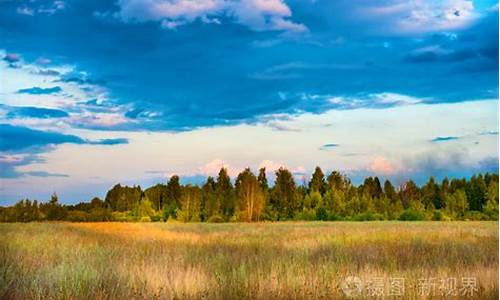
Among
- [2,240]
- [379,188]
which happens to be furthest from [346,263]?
[379,188]

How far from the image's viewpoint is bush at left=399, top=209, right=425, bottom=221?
53.4m

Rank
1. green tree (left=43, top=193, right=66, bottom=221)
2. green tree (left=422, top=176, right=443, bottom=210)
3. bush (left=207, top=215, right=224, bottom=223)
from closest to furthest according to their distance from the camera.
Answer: green tree (left=43, top=193, right=66, bottom=221)
bush (left=207, top=215, right=224, bottom=223)
green tree (left=422, top=176, right=443, bottom=210)

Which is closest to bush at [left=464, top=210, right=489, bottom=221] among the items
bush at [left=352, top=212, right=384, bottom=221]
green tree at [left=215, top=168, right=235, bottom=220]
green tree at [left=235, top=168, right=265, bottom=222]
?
bush at [left=352, top=212, right=384, bottom=221]

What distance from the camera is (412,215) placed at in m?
53.8

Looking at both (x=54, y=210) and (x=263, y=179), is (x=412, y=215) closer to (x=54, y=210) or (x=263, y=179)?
(x=263, y=179)

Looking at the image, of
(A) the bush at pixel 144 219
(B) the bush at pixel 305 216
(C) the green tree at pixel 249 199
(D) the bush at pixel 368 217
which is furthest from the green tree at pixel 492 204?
(A) the bush at pixel 144 219

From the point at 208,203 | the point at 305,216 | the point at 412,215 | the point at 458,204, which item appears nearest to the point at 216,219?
the point at 208,203

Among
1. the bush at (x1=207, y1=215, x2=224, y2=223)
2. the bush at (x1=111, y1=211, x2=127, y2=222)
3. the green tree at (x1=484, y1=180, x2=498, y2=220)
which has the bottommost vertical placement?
the bush at (x1=207, y1=215, x2=224, y2=223)

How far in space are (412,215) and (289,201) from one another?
1331 cm

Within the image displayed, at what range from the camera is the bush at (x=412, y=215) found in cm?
5340

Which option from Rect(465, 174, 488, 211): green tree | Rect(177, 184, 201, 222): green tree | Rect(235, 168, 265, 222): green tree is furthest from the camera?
Rect(465, 174, 488, 211): green tree

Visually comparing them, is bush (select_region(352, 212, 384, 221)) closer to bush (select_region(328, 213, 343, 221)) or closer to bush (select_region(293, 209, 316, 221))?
bush (select_region(328, 213, 343, 221))

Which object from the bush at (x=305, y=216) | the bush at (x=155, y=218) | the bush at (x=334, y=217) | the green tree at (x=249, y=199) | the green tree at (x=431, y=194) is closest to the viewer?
the bush at (x=155, y=218)

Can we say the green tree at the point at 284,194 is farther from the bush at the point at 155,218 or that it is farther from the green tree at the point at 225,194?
the bush at the point at 155,218
